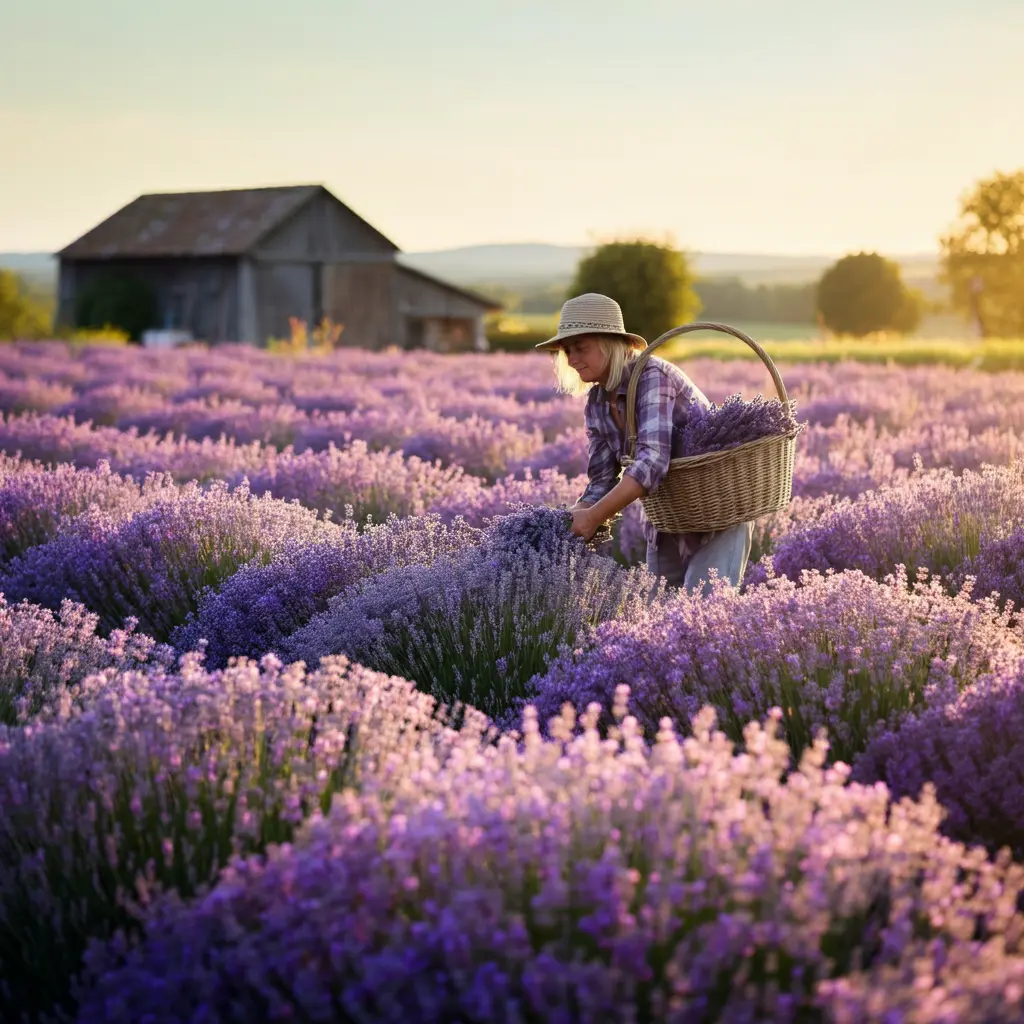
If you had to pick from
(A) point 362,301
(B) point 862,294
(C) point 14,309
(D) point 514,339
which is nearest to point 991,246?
(B) point 862,294

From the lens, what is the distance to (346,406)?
11164 millimetres

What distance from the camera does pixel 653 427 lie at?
4086mm

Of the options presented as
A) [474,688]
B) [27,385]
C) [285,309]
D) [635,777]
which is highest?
[285,309]

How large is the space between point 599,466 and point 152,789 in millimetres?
2583

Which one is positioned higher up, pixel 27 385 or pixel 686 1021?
pixel 27 385

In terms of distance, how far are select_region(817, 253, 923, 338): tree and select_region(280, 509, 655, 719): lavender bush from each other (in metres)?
70.5

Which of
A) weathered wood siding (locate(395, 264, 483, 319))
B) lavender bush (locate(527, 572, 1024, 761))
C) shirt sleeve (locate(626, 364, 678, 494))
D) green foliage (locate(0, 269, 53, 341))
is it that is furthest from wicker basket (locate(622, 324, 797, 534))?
green foliage (locate(0, 269, 53, 341))

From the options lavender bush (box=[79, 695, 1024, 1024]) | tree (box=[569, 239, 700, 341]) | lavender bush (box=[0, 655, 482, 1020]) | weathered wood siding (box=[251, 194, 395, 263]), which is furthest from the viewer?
tree (box=[569, 239, 700, 341])

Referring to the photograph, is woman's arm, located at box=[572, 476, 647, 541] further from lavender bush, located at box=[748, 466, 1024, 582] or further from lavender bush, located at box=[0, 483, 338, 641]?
lavender bush, located at box=[0, 483, 338, 641]

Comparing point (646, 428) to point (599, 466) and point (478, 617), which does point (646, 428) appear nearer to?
point (599, 466)

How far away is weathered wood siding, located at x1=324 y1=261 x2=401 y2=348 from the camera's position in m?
34.3

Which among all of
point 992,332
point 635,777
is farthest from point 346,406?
point 992,332

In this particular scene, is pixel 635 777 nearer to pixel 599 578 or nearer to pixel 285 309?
pixel 599 578

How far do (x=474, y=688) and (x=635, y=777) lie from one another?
1.55 meters
